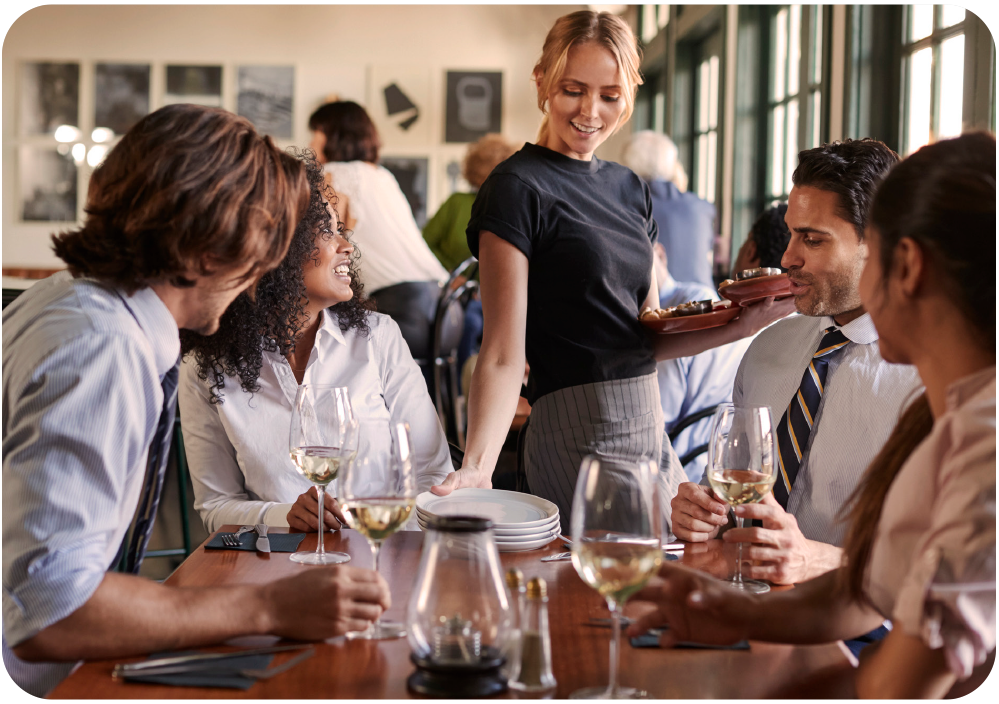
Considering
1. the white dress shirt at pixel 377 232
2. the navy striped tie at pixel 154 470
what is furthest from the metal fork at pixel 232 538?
the white dress shirt at pixel 377 232

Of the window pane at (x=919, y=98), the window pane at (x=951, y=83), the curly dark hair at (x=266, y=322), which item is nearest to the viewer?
the curly dark hair at (x=266, y=322)

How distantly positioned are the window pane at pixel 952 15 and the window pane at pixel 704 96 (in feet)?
10.5

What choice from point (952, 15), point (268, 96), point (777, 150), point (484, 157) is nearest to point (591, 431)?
point (952, 15)

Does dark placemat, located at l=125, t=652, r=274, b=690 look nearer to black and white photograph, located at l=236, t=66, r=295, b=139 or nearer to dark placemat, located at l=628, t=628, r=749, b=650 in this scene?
dark placemat, located at l=628, t=628, r=749, b=650

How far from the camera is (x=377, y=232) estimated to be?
3639 millimetres

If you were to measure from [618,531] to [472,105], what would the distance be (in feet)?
23.8

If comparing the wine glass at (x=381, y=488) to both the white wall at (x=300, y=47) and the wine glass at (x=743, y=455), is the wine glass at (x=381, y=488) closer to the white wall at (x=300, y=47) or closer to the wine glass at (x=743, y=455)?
the wine glass at (x=743, y=455)

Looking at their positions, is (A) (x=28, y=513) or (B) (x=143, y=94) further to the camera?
(B) (x=143, y=94)

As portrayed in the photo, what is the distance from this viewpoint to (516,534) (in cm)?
128

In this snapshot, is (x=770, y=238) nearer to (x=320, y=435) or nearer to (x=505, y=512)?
(x=505, y=512)

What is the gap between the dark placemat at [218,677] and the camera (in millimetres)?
824

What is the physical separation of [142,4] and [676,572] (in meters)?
7.87

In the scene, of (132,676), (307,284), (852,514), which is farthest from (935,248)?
(307,284)

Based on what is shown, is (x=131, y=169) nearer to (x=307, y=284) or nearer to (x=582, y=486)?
(x=582, y=486)
